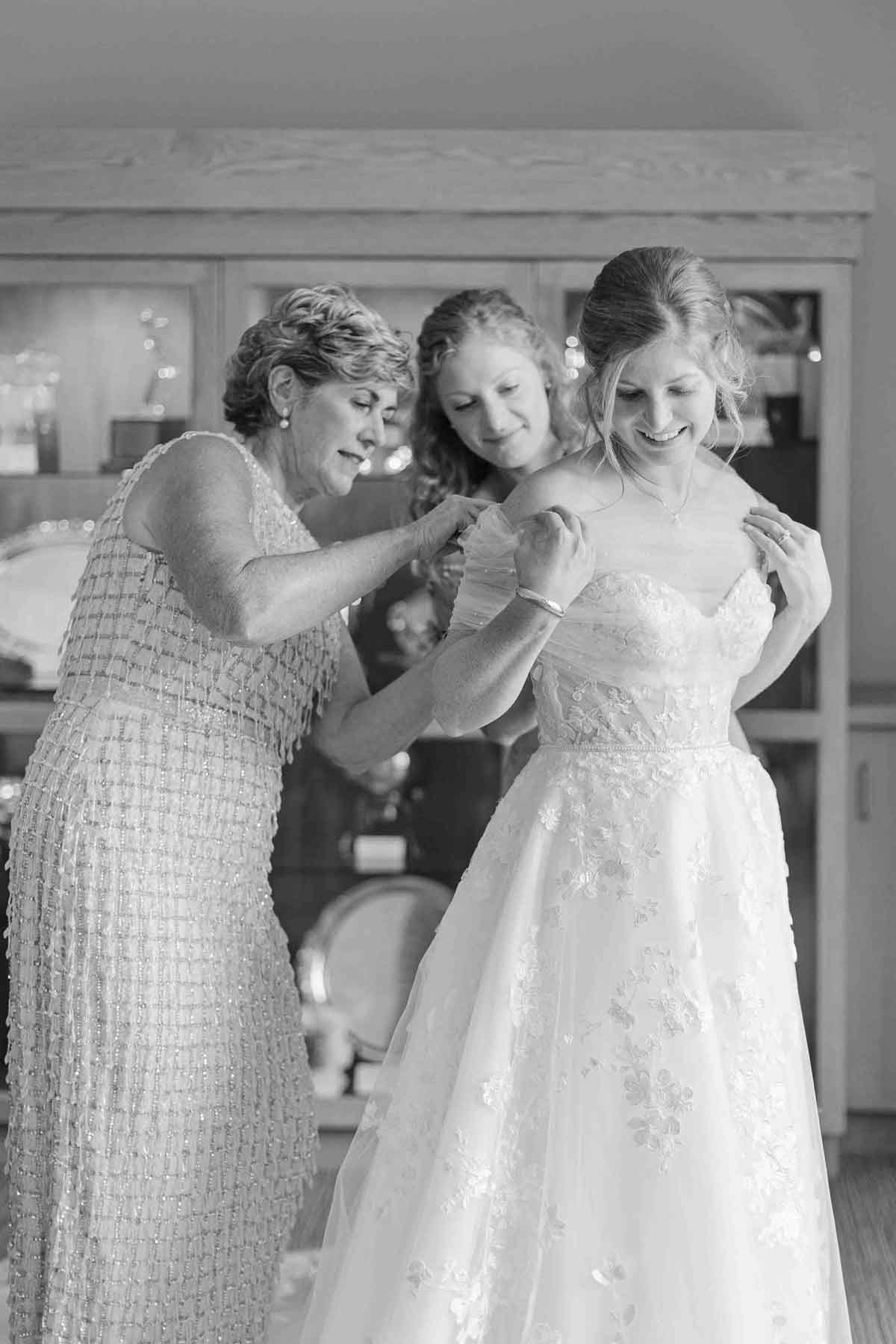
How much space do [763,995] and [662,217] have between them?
6.21 feet

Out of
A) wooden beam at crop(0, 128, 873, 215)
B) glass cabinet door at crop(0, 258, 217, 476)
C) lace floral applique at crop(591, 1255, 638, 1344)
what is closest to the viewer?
lace floral applique at crop(591, 1255, 638, 1344)

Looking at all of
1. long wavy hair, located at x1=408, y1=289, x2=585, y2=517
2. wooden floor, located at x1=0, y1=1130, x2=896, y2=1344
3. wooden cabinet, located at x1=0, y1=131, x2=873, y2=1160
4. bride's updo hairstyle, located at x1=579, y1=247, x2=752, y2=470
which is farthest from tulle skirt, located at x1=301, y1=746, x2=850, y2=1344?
wooden cabinet, located at x1=0, y1=131, x2=873, y2=1160

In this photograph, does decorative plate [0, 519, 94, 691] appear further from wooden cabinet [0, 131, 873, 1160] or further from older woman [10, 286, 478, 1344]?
older woman [10, 286, 478, 1344]

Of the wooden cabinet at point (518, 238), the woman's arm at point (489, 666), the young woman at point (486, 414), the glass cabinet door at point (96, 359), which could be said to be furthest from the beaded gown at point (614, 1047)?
the glass cabinet door at point (96, 359)

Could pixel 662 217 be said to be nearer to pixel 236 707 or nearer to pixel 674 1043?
pixel 236 707

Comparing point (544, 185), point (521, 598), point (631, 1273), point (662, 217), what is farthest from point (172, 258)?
point (631, 1273)

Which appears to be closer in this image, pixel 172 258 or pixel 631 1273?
pixel 631 1273

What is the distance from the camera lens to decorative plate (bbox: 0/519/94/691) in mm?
3217

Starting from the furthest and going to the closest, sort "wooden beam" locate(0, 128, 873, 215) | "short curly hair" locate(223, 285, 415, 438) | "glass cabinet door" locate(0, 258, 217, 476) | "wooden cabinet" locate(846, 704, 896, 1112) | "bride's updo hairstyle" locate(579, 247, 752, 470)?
"wooden cabinet" locate(846, 704, 896, 1112), "glass cabinet door" locate(0, 258, 217, 476), "wooden beam" locate(0, 128, 873, 215), "short curly hair" locate(223, 285, 415, 438), "bride's updo hairstyle" locate(579, 247, 752, 470)

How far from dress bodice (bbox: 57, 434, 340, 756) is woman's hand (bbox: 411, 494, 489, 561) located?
18 cm

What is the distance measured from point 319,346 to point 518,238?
1330mm

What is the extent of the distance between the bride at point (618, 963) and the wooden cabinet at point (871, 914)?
1.52m

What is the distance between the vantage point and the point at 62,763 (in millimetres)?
1717

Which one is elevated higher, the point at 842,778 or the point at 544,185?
the point at 544,185
